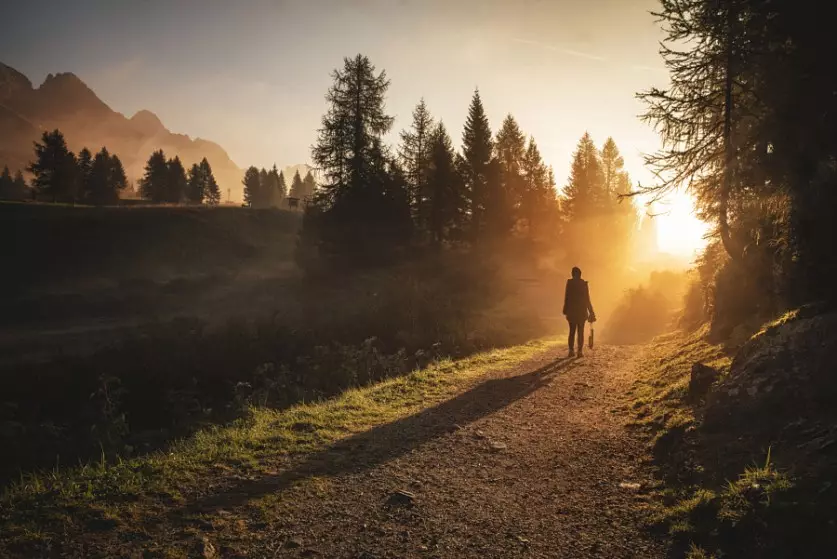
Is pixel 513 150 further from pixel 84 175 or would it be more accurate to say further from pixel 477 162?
pixel 84 175

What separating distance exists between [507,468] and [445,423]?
5.54 feet

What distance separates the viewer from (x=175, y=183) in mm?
86000

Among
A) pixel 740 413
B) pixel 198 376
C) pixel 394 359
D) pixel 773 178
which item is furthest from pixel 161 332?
pixel 773 178

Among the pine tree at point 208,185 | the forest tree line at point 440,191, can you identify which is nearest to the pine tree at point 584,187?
the forest tree line at point 440,191

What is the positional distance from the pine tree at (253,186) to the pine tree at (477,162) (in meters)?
91.2

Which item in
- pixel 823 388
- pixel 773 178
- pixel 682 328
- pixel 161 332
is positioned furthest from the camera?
pixel 161 332

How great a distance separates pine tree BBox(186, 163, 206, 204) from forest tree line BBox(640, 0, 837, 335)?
103 m

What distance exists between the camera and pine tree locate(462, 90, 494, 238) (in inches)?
1594

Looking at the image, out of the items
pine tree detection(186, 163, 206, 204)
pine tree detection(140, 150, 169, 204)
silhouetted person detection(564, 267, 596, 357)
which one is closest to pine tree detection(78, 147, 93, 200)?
pine tree detection(140, 150, 169, 204)

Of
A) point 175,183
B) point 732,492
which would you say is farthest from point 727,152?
point 175,183

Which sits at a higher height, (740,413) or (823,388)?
(823,388)

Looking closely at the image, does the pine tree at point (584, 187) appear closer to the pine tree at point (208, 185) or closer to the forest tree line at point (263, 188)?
the forest tree line at point (263, 188)

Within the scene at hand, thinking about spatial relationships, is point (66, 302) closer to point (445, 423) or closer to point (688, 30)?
point (445, 423)

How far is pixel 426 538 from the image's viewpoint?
3.75m
